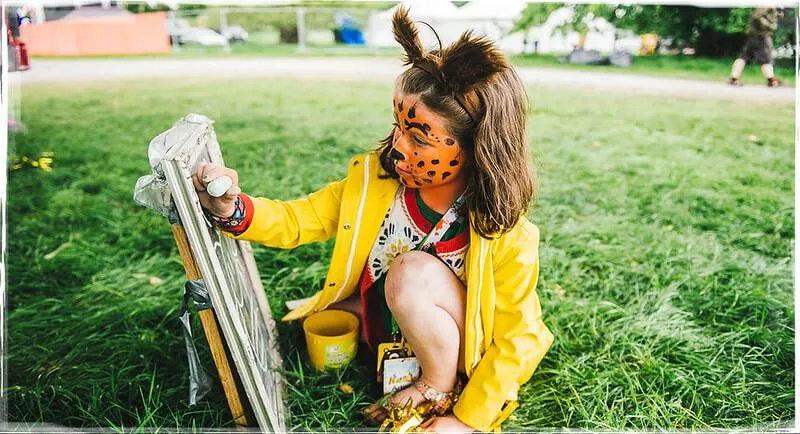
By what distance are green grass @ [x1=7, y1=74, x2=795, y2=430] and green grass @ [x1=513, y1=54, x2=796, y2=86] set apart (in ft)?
1.58

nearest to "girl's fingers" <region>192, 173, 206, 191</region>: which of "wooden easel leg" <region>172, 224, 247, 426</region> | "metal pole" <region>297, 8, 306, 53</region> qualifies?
"wooden easel leg" <region>172, 224, 247, 426</region>

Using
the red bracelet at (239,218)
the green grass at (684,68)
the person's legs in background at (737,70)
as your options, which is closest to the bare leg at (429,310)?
the red bracelet at (239,218)

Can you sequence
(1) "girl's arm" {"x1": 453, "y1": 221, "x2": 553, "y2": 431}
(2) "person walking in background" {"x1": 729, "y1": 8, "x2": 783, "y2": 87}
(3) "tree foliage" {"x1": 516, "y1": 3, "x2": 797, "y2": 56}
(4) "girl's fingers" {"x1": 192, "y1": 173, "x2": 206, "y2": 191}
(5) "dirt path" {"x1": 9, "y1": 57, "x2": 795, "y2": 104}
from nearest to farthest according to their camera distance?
(4) "girl's fingers" {"x1": 192, "y1": 173, "x2": 206, "y2": 191}
(1) "girl's arm" {"x1": 453, "y1": 221, "x2": 553, "y2": 431}
(2) "person walking in background" {"x1": 729, "y1": 8, "x2": 783, "y2": 87}
(3) "tree foliage" {"x1": 516, "y1": 3, "x2": 797, "y2": 56}
(5) "dirt path" {"x1": 9, "y1": 57, "x2": 795, "y2": 104}

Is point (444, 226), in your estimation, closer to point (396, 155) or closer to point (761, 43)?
point (396, 155)

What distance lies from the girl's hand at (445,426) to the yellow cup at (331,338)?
13.8 inches

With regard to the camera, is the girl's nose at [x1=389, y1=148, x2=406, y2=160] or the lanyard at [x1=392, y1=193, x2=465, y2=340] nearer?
the girl's nose at [x1=389, y1=148, x2=406, y2=160]

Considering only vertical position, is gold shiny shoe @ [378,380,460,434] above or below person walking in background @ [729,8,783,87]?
below

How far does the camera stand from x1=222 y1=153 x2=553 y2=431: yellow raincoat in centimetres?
180

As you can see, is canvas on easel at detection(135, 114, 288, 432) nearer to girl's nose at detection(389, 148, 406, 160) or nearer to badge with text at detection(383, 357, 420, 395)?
badge with text at detection(383, 357, 420, 395)

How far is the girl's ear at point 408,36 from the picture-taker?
1.65 metres

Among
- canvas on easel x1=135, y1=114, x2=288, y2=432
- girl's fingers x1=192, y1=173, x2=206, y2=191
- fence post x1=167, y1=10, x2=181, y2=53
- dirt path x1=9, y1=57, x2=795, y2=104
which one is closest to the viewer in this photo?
canvas on easel x1=135, y1=114, x2=288, y2=432

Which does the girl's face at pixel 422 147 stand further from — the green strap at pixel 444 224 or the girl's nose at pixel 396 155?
the green strap at pixel 444 224

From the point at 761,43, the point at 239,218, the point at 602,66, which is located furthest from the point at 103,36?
the point at 239,218

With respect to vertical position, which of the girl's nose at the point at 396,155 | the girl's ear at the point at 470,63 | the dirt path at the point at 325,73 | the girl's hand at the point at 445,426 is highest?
the girl's ear at the point at 470,63
